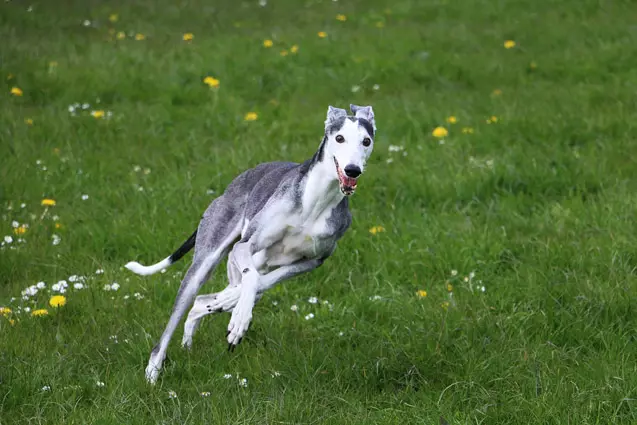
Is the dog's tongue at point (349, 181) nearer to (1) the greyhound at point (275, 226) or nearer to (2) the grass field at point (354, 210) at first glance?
(1) the greyhound at point (275, 226)

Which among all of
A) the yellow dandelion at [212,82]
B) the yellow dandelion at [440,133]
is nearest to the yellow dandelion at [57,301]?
the yellow dandelion at [440,133]

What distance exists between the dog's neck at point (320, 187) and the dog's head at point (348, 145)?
0.05 metres

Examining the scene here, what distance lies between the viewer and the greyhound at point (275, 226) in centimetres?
392

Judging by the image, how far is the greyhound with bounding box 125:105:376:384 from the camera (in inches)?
154

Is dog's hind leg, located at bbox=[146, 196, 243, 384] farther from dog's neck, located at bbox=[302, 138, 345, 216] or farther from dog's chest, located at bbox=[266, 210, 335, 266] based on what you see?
dog's neck, located at bbox=[302, 138, 345, 216]

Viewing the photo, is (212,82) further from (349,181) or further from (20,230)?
(349,181)

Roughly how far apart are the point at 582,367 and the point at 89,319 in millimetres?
2537

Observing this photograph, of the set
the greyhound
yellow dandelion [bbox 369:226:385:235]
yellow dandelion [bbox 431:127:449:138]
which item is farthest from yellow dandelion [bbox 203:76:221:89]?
the greyhound

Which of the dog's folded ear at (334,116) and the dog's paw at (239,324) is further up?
the dog's folded ear at (334,116)

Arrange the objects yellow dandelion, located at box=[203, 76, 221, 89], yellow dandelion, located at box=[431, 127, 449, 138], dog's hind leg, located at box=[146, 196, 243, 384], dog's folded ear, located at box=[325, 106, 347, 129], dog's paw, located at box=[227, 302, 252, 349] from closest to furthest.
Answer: dog's paw, located at box=[227, 302, 252, 349] < dog's folded ear, located at box=[325, 106, 347, 129] < dog's hind leg, located at box=[146, 196, 243, 384] < yellow dandelion, located at box=[431, 127, 449, 138] < yellow dandelion, located at box=[203, 76, 221, 89]

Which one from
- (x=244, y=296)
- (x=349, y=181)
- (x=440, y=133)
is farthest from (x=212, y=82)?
(x=349, y=181)

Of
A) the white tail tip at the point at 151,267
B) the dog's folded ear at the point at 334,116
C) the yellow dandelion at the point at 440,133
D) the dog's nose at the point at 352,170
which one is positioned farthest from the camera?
the yellow dandelion at the point at 440,133

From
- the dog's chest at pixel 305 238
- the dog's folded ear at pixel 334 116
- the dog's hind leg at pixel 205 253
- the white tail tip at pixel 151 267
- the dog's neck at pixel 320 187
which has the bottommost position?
the white tail tip at pixel 151 267

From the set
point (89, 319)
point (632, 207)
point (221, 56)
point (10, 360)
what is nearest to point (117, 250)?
point (89, 319)
